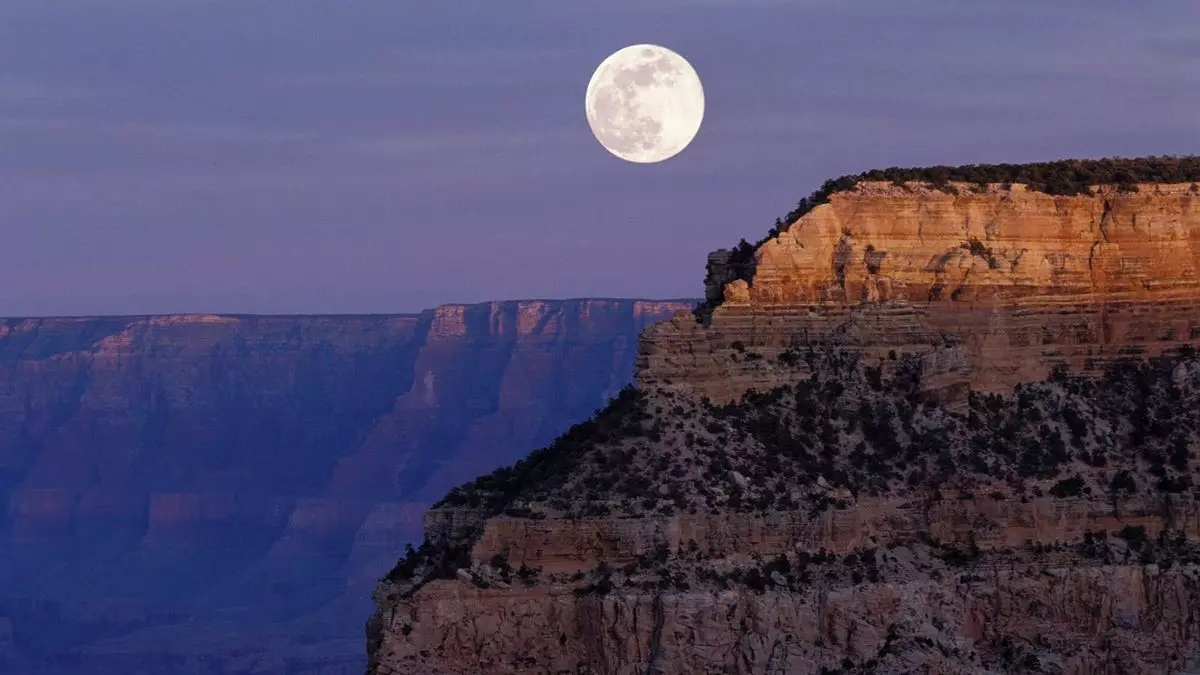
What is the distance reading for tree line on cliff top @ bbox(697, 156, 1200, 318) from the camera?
3002 inches

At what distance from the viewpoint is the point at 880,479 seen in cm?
7294

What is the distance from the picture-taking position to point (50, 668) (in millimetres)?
146375

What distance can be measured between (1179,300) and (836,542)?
13.3 meters

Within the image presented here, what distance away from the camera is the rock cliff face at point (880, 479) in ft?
223

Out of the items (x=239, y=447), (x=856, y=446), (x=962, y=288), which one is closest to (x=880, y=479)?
(x=856, y=446)

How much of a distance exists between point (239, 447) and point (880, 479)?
3951 inches

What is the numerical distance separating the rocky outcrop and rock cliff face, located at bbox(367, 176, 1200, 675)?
6 cm

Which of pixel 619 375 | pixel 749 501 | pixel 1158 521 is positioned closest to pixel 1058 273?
pixel 1158 521

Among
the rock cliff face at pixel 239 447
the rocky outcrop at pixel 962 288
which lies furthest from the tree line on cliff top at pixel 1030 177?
the rock cliff face at pixel 239 447

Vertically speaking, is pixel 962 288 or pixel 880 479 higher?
pixel 962 288

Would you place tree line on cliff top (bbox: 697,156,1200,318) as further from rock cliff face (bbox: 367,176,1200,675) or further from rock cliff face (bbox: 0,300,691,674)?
rock cliff face (bbox: 0,300,691,674)

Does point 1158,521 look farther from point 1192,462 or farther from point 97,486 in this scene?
point 97,486

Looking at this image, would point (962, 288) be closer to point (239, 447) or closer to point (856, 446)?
point (856, 446)

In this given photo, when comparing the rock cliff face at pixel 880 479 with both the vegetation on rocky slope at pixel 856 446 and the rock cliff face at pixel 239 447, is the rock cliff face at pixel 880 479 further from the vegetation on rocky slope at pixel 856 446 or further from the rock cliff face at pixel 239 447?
the rock cliff face at pixel 239 447
